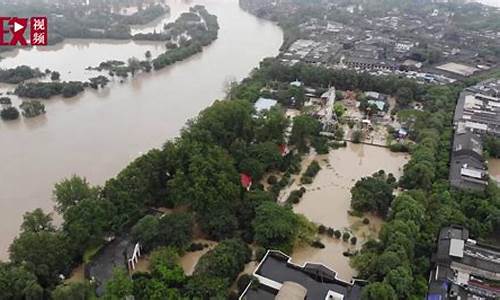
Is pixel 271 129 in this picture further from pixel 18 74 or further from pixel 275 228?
pixel 18 74

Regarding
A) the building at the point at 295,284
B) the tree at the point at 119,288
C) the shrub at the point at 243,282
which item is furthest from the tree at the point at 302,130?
the tree at the point at 119,288

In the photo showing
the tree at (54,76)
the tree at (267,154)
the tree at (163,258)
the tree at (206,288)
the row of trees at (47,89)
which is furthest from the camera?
the tree at (54,76)

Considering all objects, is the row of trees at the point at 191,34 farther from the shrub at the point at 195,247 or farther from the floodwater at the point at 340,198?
the shrub at the point at 195,247

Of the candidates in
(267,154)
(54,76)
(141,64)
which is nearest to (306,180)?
(267,154)

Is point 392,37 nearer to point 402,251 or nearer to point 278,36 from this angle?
point 278,36

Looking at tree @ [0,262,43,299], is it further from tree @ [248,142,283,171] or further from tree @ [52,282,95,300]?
tree @ [248,142,283,171]

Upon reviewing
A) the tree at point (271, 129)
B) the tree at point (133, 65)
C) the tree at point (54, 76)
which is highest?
the tree at point (133, 65)

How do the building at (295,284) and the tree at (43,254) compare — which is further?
the tree at (43,254)
